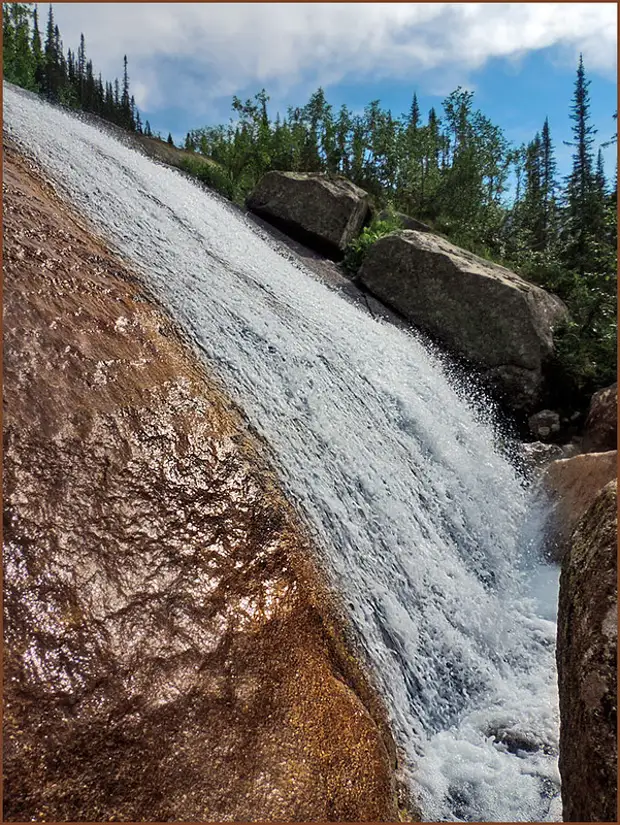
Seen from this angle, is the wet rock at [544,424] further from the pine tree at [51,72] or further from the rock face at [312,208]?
the pine tree at [51,72]

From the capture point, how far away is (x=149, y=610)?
7.44 ft

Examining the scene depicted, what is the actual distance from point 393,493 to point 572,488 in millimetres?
3017

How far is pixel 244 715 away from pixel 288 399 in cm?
238

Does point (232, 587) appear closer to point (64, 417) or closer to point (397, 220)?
point (64, 417)

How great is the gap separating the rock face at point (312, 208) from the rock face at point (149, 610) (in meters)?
7.92

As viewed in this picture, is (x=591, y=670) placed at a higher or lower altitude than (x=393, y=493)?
higher

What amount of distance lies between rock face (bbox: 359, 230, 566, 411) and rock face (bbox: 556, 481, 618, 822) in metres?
6.65

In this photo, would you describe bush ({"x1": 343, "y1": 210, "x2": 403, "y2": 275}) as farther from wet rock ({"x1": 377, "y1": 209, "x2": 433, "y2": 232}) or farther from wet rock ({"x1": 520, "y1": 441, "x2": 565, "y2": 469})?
wet rock ({"x1": 520, "y1": 441, "x2": 565, "y2": 469})

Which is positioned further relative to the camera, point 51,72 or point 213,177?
point 51,72

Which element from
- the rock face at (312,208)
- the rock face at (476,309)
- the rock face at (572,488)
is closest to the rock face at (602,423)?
the rock face at (476,309)

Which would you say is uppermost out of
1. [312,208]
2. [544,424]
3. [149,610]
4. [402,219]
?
[402,219]

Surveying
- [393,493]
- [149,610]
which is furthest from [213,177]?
[149,610]

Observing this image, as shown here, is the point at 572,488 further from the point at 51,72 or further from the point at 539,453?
the point at 51,72

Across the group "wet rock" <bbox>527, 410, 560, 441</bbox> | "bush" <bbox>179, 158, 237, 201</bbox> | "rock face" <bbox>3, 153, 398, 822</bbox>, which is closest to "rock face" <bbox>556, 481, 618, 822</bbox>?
"rock face" <bbox>3, 153, 398, 822</bbox>
